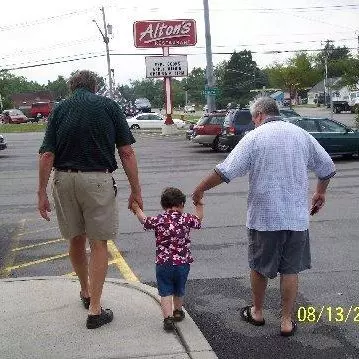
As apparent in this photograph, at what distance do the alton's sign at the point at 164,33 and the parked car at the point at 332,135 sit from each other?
2028cm

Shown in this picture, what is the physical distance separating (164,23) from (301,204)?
34.3 metres

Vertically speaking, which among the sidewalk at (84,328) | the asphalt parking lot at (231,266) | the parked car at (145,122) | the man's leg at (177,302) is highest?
the man's leg at (177,302)

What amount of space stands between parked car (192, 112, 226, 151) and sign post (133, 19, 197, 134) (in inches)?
487

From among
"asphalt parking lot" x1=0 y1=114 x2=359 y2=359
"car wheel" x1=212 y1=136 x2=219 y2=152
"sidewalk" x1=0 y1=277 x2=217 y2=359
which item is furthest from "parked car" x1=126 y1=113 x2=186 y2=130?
"sidewalk" x1=0 y1=277 x2=217 y2=359

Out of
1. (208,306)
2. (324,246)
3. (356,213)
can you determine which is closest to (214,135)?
(356,213)

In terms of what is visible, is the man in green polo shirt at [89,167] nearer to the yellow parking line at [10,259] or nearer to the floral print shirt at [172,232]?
the floral print shirt at [172,232]

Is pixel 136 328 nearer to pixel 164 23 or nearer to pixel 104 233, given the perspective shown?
pixel 104 233

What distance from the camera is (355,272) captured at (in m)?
5.87

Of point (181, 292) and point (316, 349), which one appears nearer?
point (316, 349)

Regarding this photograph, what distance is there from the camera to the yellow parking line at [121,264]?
598cm

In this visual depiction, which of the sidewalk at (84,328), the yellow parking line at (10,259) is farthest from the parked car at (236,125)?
the sidewalk at (84,328)

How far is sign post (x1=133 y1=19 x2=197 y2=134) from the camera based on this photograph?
3647cm

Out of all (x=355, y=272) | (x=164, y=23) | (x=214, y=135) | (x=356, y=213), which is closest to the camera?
(x=355, y=272)

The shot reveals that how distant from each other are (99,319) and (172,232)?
2.88 feet
